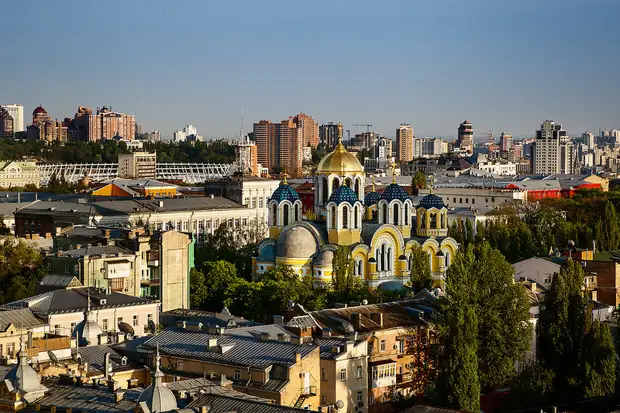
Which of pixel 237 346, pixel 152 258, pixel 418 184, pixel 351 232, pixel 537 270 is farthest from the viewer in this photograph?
pixel 418 184

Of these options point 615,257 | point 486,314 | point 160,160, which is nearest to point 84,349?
point 486,314

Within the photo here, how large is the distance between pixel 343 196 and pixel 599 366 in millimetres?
16606

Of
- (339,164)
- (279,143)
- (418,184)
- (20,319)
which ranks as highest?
(279,143)

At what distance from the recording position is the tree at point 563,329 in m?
32.3

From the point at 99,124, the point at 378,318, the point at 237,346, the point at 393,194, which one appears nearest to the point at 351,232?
the point at 393,194

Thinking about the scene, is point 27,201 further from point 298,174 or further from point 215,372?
point 298,174

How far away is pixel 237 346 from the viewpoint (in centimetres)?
2944

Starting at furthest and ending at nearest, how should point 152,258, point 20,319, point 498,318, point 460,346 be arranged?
point 152,258 < point 20,319 < point 498,318 < point 460,346

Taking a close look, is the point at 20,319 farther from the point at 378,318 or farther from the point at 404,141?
the point at 404,141

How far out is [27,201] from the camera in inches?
2719

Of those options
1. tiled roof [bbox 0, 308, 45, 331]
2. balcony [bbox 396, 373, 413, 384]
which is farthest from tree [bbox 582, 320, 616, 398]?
tiled roof [bbox 0, 308, 45, 331]

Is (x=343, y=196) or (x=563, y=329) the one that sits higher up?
(x=343, y=196)

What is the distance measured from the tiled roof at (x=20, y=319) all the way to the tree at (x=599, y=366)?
14.2m

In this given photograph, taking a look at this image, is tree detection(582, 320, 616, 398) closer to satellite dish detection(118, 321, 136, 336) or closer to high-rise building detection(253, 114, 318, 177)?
satellite dish detection(118, 321, 136, 336)
